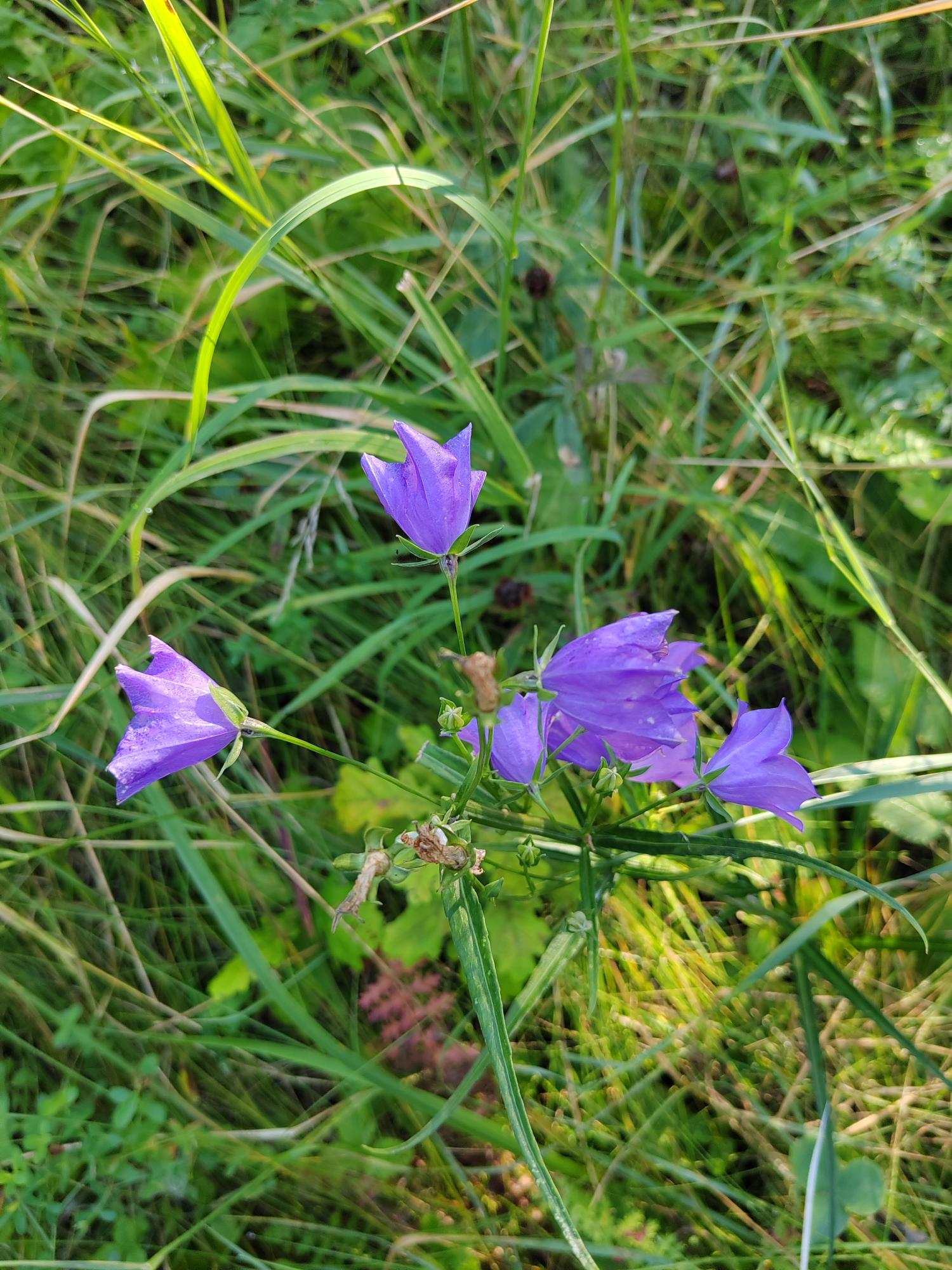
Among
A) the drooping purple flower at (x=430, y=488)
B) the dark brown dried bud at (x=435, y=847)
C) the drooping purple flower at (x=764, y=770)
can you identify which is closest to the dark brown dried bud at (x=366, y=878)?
the dark brown dried bud at (x=435, y=847)

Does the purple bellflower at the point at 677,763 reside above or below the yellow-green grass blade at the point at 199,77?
below

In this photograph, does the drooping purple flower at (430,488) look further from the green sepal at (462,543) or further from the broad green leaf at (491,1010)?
the broad green leaf at (491,1010)

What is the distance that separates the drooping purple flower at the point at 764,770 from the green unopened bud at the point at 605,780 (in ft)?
0.59

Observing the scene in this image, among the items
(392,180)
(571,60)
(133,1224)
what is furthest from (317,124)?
(133,1224)

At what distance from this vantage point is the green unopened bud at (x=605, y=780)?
109cm

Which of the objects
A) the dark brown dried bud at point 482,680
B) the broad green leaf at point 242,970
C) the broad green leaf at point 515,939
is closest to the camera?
the dark brown dried bud at point 482,680

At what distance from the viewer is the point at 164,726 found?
1.10m

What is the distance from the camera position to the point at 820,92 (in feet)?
7.80

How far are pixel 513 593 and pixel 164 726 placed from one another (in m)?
1.09

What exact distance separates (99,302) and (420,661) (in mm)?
1358

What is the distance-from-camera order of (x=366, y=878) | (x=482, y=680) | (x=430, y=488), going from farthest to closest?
(x=430, y=488), (x=366, y=878), (x=482, y=680)

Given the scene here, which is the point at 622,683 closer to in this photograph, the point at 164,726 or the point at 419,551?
the point at 419,551

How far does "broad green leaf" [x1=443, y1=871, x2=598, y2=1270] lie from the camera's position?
0.99 metres

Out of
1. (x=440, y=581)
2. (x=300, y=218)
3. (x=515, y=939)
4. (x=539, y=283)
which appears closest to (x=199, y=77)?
(x=300, y=218)
